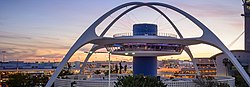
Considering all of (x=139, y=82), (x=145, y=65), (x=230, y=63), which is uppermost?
(x=230, y=63)

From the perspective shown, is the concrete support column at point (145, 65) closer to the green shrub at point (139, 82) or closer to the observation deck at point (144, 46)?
the observation deck at point (144, 46)

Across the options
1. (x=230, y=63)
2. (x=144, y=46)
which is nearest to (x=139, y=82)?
(x=144, y=46)

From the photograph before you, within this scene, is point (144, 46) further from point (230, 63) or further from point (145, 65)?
point (230, 63)

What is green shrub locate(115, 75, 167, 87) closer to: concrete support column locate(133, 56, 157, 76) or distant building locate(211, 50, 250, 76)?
concrete support column locate(133, 56, 157, 76)

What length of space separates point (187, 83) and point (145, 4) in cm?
2276

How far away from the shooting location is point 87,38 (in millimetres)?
58062

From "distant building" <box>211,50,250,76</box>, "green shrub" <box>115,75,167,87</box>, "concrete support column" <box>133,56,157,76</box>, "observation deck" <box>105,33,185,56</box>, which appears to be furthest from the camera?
"distant building" <box>211,50,250,76</box>

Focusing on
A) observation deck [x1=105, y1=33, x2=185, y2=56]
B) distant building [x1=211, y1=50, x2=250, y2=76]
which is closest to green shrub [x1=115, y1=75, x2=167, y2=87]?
observation deck [x1=105, y1=33, x2=185, y2=56]

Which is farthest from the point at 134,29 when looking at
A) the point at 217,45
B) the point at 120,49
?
the point at 217,45

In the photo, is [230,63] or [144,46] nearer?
[144,46]

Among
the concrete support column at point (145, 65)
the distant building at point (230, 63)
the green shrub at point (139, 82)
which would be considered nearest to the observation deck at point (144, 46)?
the concrete support column at point (145, 65)

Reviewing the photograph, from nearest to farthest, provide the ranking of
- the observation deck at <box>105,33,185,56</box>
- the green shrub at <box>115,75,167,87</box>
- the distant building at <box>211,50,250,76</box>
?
the green shrub at <box>115,75,167,87</box>
the observation deck at <box>105,33,185,56</box>
the distant building at <box>211,50,250,76</box>

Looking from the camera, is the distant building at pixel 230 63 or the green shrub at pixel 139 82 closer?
the green shrub at pixel 139 82

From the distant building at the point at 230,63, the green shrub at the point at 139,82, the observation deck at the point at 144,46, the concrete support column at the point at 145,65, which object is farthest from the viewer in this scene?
the distant building at the point at 230,63
